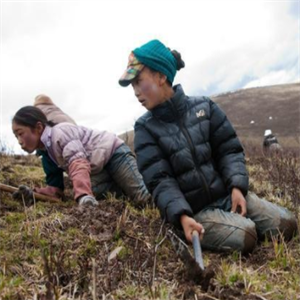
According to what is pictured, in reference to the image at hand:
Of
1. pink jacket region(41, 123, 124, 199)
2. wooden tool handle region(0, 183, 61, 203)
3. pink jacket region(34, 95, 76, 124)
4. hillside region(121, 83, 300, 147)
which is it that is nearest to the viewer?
pink jacket region(41, 123, 124, 199)

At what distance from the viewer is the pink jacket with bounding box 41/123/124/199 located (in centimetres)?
418

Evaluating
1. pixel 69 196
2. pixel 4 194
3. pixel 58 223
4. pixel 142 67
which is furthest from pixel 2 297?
pixel 69 196

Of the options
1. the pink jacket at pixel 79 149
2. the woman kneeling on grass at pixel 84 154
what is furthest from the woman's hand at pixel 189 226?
the pink jacket at pixel 79 149

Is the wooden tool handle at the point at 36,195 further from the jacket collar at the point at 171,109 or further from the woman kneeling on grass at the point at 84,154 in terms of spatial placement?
the jacket collar at the point at 171,109

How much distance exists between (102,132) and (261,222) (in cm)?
226

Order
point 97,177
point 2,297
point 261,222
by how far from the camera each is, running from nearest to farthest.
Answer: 1. point 2,297
2. point 261,222
3. point 97,177

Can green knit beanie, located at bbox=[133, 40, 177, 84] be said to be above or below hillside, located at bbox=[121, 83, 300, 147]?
above

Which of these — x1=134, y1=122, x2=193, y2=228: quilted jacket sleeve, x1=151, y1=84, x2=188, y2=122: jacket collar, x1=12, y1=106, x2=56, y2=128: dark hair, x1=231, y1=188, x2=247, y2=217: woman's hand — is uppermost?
x1=12, y1=106, x2=56, y2=128: dark hair

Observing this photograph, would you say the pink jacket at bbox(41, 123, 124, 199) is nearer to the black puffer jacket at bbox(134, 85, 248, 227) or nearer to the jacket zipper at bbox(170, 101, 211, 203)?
the black puffer jacket at bbox(134, 85, 248, 227)

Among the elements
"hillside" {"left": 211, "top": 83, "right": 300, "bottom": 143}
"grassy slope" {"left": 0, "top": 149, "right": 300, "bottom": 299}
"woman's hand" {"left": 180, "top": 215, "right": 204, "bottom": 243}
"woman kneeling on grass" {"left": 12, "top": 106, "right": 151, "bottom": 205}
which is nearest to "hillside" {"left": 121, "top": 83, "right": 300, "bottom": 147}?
"hillside" {"left": 211, "top": 83, "right": 300, "bottom": 143}

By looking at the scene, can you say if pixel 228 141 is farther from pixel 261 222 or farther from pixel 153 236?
pixel 153 236

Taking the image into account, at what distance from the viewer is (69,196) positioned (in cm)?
509

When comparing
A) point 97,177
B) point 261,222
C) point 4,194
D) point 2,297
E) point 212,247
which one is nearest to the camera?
point 2,297

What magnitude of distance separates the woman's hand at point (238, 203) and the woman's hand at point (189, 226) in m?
0.53
